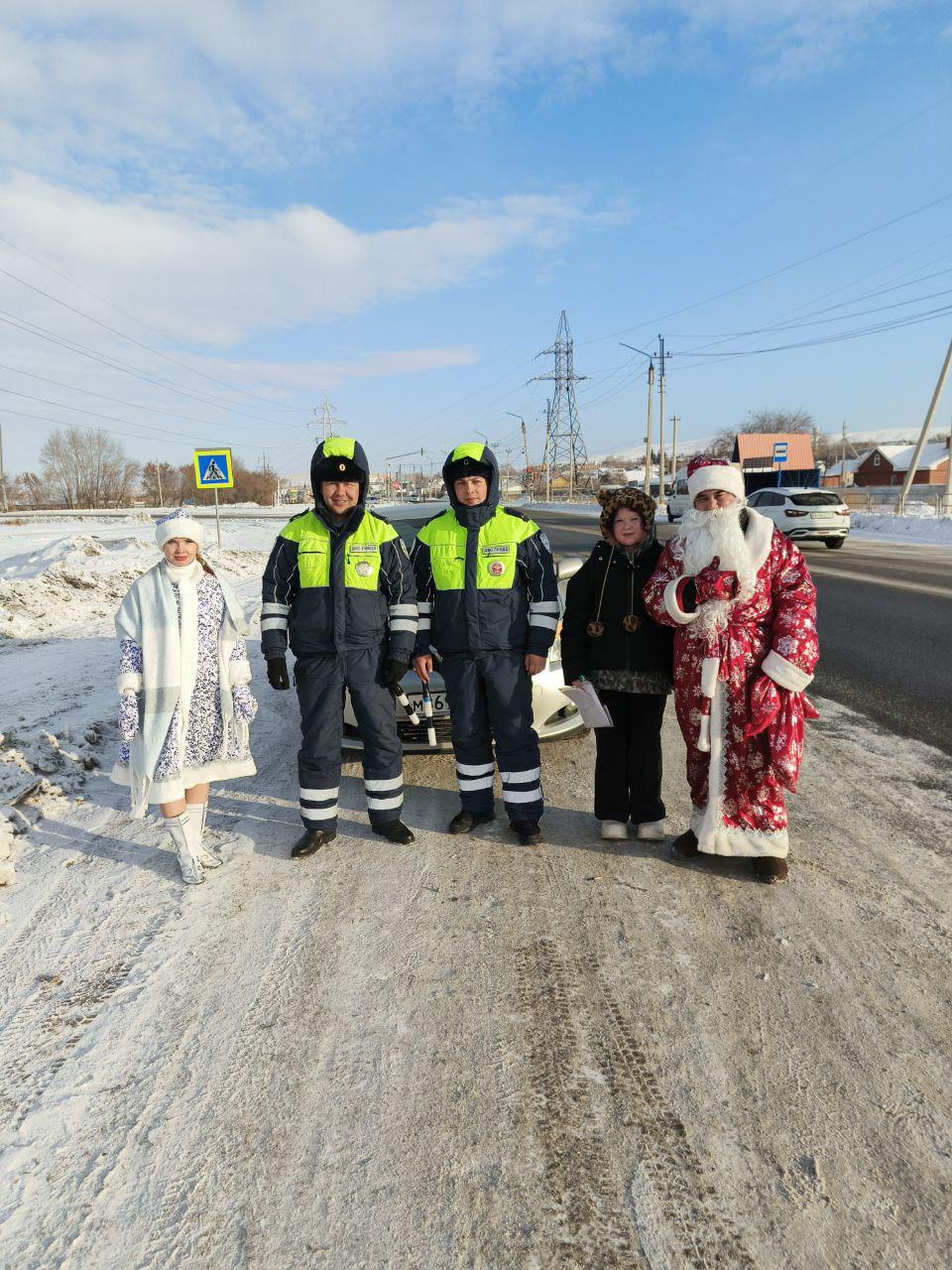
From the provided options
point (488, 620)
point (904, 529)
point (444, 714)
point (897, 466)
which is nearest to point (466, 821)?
point (444, 714)

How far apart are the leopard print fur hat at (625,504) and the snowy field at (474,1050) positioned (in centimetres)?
154

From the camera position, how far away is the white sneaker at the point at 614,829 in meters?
3.64

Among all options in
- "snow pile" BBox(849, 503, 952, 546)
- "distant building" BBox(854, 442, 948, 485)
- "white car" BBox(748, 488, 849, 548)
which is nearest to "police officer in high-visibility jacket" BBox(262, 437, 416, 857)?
"white car" BBox(748, 488, 849, 548)

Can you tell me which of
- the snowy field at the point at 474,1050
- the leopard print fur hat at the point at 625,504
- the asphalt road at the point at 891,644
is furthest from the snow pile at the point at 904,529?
the snowy field at the point at 474,1050

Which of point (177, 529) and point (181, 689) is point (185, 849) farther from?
point (177, 529)

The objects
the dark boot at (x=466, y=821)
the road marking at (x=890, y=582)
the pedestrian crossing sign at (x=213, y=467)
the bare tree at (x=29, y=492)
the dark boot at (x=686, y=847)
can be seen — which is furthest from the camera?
the bare tree at (x=29, y=492)

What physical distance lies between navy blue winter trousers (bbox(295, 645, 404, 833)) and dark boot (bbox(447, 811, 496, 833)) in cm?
31

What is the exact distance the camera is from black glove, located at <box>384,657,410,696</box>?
12.1 feet

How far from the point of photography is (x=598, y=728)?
11.8ft

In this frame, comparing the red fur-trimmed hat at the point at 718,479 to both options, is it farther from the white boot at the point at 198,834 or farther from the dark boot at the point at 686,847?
the white boot at the point at 198,834

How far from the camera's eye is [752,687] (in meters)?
3.18

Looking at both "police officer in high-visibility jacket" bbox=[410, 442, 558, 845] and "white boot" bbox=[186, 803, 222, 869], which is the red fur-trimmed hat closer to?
"police officer in high-visibility jacket" bbox=[410, 442, 558, 845]

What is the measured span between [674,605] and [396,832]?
1.77 m

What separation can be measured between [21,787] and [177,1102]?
2.64 meters
